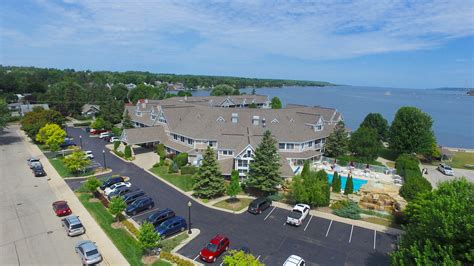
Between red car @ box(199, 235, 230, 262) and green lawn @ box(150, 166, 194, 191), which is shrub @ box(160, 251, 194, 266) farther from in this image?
green lawn @ box(150, 166, 194, 191)

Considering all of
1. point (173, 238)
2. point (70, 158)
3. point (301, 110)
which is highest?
point (301, 110)

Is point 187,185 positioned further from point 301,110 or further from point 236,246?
point 301,110

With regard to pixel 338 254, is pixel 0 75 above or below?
above

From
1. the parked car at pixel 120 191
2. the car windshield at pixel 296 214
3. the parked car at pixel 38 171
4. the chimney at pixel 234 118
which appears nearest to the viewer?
the car windshield at pixel 296 214

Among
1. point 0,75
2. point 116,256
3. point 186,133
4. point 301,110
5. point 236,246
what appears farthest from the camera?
point 0,75

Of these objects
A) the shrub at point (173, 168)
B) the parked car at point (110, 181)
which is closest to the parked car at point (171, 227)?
the parked car at point (110, 181)

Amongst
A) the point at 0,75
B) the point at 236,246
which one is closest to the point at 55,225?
the point at 236,246

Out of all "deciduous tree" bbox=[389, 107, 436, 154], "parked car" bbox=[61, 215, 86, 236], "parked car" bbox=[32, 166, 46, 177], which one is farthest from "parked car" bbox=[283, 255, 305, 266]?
"deciduous tree" bbox=[389, 107, 436, 154]

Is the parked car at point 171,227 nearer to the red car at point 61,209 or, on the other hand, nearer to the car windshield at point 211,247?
the car windshield at point 211,247
